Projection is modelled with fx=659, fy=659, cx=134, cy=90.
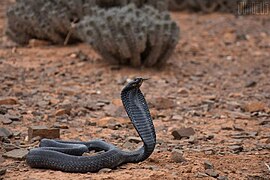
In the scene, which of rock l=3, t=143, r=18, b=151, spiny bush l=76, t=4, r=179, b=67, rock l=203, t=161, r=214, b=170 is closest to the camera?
rock l=203, t=161, r=214, b=170

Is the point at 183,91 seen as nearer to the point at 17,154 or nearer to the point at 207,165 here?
the point at 207,165

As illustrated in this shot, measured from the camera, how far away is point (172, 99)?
7133 millimetres

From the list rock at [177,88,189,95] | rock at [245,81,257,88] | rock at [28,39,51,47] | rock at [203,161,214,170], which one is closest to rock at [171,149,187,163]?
rock at [203,161,214,170]

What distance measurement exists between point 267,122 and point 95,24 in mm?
3172

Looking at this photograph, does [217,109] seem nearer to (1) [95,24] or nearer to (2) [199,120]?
(2) [199,120]

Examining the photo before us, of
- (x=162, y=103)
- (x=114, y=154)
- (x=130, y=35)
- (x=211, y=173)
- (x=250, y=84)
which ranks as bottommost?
(x=250, y=84)

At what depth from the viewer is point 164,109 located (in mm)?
6738

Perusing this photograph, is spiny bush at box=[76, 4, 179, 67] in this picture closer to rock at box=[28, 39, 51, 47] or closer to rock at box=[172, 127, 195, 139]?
rock at box=[28, 39, 51, 47]

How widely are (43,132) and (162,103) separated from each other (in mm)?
1817

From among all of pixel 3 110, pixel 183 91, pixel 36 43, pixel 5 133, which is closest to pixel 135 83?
pixel 5 133

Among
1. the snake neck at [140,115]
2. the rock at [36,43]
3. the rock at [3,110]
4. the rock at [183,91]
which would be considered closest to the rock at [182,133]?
the snake neck at [140,115]

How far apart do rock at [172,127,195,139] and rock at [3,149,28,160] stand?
4.39 ft

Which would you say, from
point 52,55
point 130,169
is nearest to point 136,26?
point 52,55

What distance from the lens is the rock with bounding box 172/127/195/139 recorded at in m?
5.52
